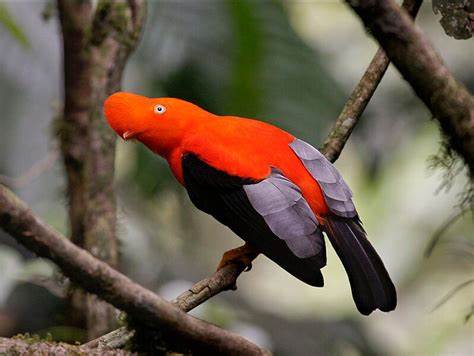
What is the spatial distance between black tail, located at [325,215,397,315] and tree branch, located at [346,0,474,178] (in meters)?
0.77

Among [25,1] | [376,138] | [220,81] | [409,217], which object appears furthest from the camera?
[376,138]

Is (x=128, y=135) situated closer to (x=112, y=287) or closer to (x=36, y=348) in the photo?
(x=36, y=348)

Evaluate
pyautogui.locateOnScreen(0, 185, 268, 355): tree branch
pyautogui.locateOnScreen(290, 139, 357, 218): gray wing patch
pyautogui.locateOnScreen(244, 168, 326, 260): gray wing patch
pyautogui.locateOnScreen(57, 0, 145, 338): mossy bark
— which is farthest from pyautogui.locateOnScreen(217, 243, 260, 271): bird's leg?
pyautogui.locateOnScreen(57, 0, 145, 338): mossy bark

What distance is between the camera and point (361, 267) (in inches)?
96.3

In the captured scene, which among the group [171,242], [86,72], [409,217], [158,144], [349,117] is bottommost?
[171,242]

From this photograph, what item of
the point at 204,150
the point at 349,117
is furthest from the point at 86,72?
the point at 349,117

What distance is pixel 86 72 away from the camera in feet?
12.8

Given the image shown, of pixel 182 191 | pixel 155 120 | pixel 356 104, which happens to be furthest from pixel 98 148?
pixel 356 104

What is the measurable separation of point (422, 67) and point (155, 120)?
1318 millimetres

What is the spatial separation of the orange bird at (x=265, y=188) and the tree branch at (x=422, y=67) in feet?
2.62

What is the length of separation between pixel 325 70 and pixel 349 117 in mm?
2547

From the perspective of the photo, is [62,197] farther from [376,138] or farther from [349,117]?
[376,138]

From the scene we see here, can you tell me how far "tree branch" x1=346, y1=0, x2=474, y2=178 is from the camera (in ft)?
4.95

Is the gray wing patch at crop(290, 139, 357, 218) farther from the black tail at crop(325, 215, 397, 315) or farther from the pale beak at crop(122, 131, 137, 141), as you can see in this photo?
the pale beak at crop(122, 131, 137, 141)
